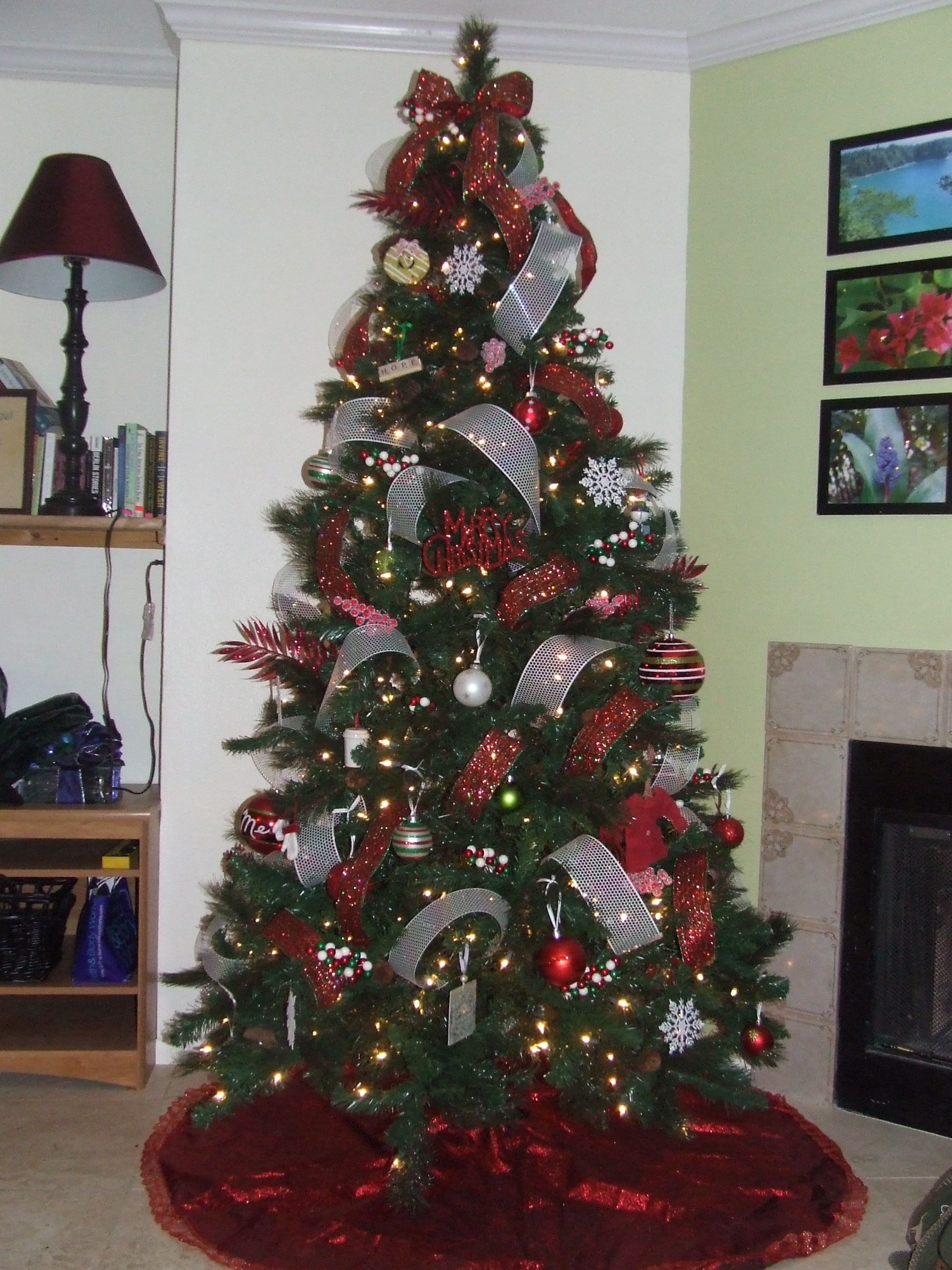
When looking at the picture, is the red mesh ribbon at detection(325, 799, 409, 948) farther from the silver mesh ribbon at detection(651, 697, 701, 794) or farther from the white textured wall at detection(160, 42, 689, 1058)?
the white textured wall at detection(160, 42, 689, 1058)

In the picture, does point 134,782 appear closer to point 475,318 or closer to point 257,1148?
point 257,1148

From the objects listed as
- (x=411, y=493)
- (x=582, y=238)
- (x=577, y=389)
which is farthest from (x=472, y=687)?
(x=582, y=238)

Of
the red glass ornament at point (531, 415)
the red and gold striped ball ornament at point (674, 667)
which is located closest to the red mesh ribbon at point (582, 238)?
the red glass ornament at point (531, 415)

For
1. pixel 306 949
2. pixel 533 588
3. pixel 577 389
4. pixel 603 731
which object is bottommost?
pixel 306 949

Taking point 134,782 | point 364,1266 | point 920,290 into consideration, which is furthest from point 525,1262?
point 920,290

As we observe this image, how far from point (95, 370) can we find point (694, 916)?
1.89 meters

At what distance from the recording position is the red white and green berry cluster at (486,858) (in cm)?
176

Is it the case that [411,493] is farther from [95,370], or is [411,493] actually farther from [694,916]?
[95,370]

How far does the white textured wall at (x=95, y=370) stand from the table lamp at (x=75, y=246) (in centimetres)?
16

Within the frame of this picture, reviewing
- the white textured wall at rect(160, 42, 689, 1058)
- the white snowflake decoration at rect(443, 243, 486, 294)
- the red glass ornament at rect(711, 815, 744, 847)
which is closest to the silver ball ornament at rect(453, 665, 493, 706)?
the red glass ornament at rect(711, 815, 744, 847)

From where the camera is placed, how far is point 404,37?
231cm

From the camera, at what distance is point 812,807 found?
87.3 inches

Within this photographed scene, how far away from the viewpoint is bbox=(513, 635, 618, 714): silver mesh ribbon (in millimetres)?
1729

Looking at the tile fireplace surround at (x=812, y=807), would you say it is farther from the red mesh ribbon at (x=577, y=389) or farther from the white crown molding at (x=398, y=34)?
the white crown molding at (x=398, y=34)
